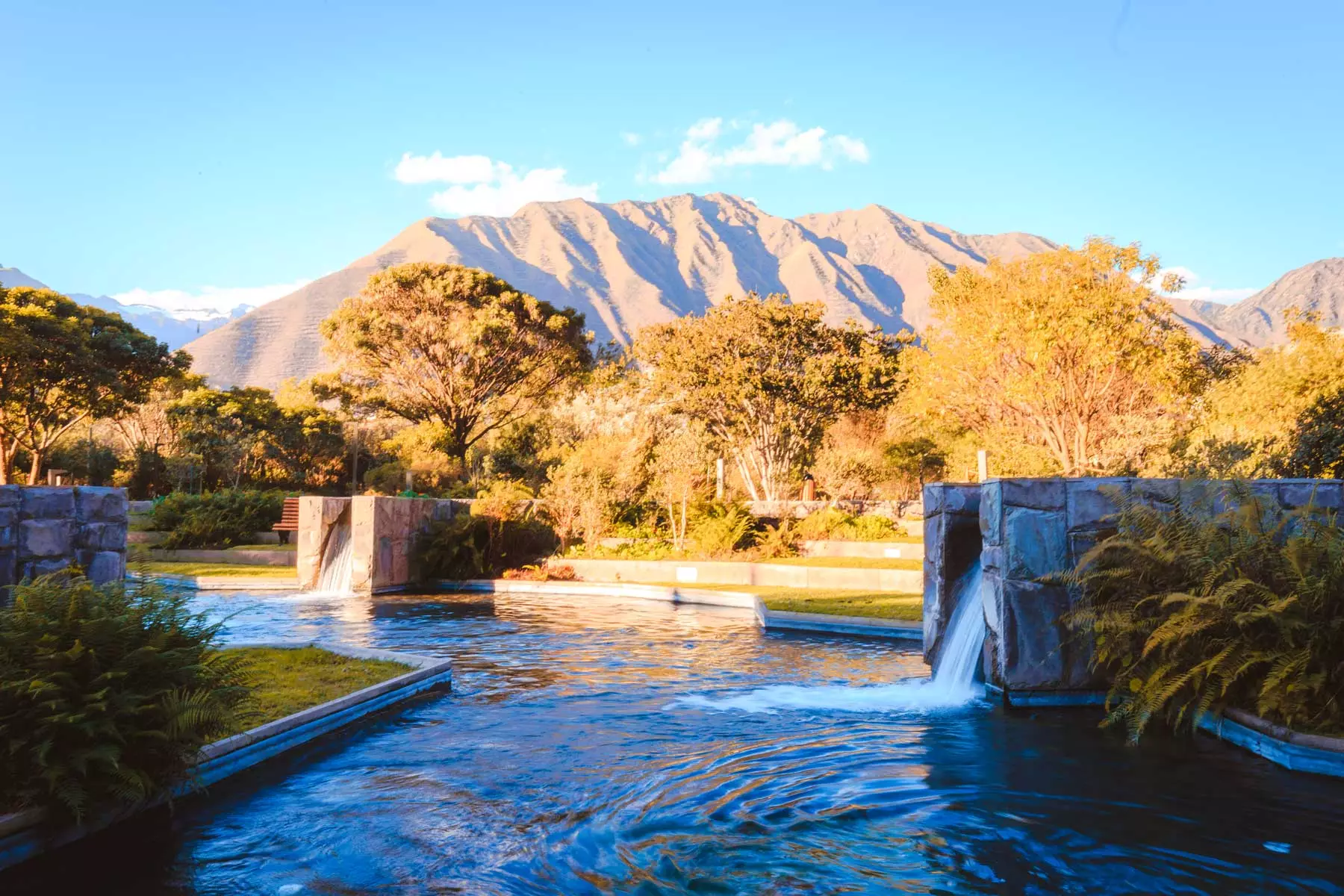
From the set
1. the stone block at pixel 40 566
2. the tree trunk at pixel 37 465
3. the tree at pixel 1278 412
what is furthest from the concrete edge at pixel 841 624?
the tree trunk at pixel 37 465

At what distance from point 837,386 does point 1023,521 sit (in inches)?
729

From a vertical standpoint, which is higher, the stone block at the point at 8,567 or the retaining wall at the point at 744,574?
the stone block at the point at 8,567

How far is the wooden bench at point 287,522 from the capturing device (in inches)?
825

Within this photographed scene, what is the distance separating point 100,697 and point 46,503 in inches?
166

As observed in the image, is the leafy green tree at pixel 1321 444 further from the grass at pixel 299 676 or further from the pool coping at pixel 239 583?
the pool coping at pixel 239 583

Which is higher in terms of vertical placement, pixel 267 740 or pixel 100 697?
pixel 100 697

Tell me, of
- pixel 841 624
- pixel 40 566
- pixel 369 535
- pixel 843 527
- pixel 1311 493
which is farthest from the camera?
pixel 843 527

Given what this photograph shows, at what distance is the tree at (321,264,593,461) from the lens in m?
32.8

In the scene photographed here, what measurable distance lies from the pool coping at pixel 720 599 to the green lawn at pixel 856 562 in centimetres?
225

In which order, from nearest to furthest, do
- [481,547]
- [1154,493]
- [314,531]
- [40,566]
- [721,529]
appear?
[1154,493] → [40,566] → [314,531] → [481,547] → [721,529]

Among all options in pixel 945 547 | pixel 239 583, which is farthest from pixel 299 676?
pixel 239 583

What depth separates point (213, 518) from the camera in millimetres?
20625

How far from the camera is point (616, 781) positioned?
5336 mm

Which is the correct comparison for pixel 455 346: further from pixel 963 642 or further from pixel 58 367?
pixel 963 642
